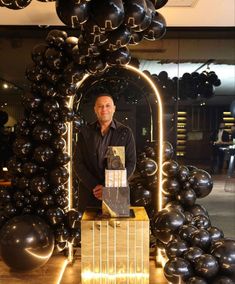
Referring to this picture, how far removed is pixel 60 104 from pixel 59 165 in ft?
1.92

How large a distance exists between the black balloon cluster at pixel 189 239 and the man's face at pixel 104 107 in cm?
77

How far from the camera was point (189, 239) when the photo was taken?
2.48 metres

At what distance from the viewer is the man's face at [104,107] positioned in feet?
10.2

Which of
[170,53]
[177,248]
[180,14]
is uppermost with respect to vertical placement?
[180,14]

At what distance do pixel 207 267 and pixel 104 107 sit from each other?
1.62 m

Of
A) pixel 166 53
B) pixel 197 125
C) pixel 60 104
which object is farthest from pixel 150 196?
pixel 166 53

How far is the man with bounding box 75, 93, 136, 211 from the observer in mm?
3254

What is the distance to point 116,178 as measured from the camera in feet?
8.63

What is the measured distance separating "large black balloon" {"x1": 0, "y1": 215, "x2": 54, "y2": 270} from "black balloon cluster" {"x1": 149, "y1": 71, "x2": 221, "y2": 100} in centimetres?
236

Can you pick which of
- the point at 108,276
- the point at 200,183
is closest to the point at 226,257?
the point at 108,276

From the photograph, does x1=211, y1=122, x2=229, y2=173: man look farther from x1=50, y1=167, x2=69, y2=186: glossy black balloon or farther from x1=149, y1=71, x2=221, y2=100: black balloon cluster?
x1=50, y1=167, x2=69, y2=186: glossy black balloon

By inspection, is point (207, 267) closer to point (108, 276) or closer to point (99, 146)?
point (108, 276)

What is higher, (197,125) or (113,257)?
(197,125)

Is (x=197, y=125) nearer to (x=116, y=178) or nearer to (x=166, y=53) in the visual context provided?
(x=166, y=53)
